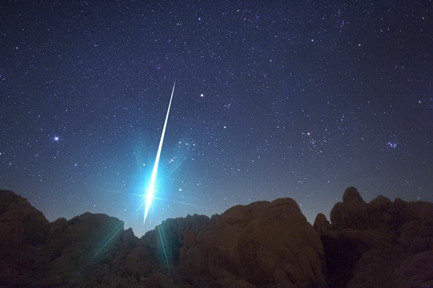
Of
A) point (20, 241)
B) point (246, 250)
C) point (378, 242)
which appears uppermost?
point (20, 241)

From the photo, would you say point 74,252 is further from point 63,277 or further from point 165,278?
point 165,278

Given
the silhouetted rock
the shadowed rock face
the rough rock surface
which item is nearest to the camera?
the rough rock surface

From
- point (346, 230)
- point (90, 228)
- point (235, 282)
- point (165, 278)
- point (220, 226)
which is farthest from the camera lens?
point (90, 228)

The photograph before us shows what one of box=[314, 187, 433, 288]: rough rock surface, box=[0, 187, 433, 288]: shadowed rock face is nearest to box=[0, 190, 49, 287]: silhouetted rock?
box=[0, 187, 433, 288]: shadowed rock face

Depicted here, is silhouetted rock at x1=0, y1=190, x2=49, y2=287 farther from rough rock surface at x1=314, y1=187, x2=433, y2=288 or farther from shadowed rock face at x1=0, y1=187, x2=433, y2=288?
rough rock surface at x1=314, y1=187, x2=433, y2=288

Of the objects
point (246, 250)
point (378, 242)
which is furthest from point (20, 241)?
point (378, 242)

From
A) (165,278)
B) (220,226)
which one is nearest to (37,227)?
(165,278)

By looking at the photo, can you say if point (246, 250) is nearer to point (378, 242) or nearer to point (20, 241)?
point (378, 242)
